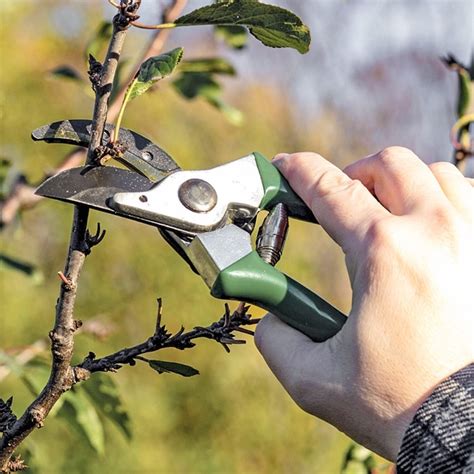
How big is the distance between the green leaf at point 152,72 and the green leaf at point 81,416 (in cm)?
69

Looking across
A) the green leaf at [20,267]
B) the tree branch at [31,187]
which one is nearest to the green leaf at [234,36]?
the tree branch at [31,187]

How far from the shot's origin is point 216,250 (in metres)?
0.96

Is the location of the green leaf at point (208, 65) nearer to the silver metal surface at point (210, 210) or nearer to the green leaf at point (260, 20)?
the silver metal surface at point (210, 210)

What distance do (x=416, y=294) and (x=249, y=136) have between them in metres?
4.03

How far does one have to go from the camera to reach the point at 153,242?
3619 millimetres

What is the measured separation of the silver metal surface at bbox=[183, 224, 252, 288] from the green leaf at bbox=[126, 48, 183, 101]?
199 millimetres

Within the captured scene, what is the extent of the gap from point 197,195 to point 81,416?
558 millimetres

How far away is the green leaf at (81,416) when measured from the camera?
4.58ft

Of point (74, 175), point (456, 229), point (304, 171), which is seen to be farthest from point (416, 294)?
point (74, 175)

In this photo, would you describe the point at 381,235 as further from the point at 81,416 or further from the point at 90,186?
the point at 81,416

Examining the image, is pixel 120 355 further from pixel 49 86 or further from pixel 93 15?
pixel 93 15

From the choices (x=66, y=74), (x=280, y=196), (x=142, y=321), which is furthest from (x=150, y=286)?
(x=280, y=196)

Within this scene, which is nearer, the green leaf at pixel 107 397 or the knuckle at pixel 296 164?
the knuckle at pixel 296 164

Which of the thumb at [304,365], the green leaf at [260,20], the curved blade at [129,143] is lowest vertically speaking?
the thumb at [304,365]
